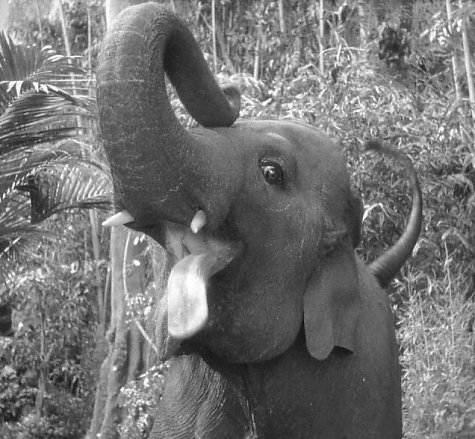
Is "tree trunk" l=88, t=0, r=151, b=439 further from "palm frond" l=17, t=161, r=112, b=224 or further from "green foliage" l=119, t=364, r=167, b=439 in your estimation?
"palm frond" l=17, t=161, r=112, b=224

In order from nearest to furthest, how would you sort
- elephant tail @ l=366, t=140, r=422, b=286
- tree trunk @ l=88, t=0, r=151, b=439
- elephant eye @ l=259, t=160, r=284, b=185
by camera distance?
elephant eye @ l=259, t=160, r=284, b=185
elephant tail @ l=366, t=140, r=422, b=286
tree trunk @ l=88, t=0, r=151, b=439

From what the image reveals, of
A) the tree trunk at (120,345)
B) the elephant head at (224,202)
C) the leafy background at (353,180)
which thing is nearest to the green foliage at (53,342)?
the leafy background at (353,180)

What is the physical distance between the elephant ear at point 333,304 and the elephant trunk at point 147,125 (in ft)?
1.70

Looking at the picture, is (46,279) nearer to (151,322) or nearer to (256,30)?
(256,30)

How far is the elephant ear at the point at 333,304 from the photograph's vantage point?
2914 mm

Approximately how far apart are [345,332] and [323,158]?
50cm

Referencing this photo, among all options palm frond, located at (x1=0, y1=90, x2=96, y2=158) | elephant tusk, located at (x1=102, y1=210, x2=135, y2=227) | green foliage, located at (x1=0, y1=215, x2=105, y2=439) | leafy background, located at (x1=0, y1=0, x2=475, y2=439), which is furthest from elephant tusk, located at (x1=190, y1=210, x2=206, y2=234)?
green foliage, located at (x1=0, y1=215, x2=105, y2=439)

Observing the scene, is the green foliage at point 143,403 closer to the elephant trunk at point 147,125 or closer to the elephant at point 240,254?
the elephant at point 240,254

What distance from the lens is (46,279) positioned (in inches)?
374

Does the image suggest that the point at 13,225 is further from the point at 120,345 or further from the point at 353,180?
the point at 353,180

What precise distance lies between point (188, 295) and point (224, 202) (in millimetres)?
262

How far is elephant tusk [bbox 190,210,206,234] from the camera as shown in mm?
2561

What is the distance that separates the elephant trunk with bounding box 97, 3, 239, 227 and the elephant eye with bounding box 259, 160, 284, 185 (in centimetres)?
20

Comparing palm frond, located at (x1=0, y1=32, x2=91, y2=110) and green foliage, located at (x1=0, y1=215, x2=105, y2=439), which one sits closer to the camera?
palm frond, located at (x1=0, y1=32, x2=91, y2=110)
